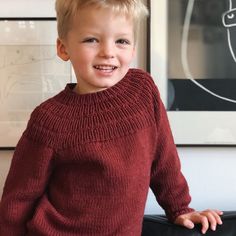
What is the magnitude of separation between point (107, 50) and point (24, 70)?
434 mm

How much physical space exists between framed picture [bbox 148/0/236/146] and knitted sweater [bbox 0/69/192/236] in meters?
0.23

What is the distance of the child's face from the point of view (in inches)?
38.5

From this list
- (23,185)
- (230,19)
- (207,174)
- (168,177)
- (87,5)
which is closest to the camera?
(87,5)

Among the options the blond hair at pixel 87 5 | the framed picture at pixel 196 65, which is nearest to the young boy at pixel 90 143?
the blond hair at pixel 87 5

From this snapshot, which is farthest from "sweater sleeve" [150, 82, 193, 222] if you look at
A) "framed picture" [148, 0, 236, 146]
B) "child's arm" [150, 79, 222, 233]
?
"framed picture" [148, 0, 236, 146]

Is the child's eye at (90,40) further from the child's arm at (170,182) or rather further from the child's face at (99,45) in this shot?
the child's arm at (170,182)

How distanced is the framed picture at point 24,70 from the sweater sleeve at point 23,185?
292 mm

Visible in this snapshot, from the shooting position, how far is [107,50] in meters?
0.99

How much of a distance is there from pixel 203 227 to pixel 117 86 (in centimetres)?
42

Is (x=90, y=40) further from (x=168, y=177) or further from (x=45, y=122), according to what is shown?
(x=168, y=177)

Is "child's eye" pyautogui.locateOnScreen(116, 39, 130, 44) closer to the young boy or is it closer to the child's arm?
the young boy

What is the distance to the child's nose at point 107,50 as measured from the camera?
992 mm

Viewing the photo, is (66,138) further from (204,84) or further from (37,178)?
(204,84)

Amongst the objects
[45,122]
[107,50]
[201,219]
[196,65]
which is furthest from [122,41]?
[201,219]
